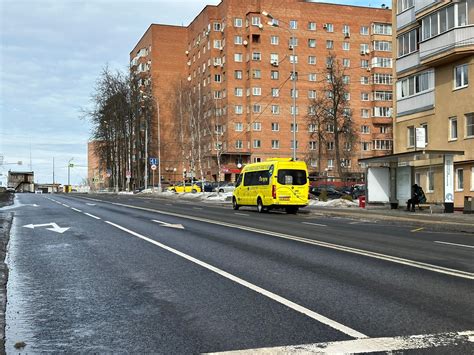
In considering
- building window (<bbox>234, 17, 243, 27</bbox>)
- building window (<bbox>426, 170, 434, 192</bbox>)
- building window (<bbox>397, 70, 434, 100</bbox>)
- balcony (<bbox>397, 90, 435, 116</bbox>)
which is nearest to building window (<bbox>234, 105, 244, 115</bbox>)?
building window (<bbox>234, 17, 243, 27</bbox>)

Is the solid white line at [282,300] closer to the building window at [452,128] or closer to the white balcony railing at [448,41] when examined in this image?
the white balcony railing at [448,41]

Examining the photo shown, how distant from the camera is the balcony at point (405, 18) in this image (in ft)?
118

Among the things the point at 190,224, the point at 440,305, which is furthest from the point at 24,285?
the point at 190,224

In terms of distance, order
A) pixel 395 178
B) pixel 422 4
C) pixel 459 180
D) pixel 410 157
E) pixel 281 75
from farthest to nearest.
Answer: pixel 281 75 < pixel 422 4 < pixel 459 180 < pixel 395 178 < pixel 410 157

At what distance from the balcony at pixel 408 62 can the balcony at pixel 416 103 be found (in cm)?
212

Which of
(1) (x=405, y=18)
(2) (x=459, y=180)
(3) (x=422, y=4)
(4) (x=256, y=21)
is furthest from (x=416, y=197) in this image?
(4) (x=256, y=21)

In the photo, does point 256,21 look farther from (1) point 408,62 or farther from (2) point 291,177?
(2) point 291,177

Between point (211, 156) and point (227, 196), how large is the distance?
124 feet

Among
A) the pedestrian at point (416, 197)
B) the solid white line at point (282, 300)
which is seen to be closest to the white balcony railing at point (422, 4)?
the pedestrian at point (416, 197)

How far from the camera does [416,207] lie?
96.7ft

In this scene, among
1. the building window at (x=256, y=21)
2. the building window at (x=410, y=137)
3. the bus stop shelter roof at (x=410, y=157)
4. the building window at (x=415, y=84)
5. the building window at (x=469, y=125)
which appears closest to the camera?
the bus stop shelter roof at (x=410, y=157)

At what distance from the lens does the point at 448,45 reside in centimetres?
3061

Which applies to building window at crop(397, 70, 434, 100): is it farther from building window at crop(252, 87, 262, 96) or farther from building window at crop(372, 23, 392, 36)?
building window at crop(372, 23, 392, 36)

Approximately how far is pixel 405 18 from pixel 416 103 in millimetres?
6213
